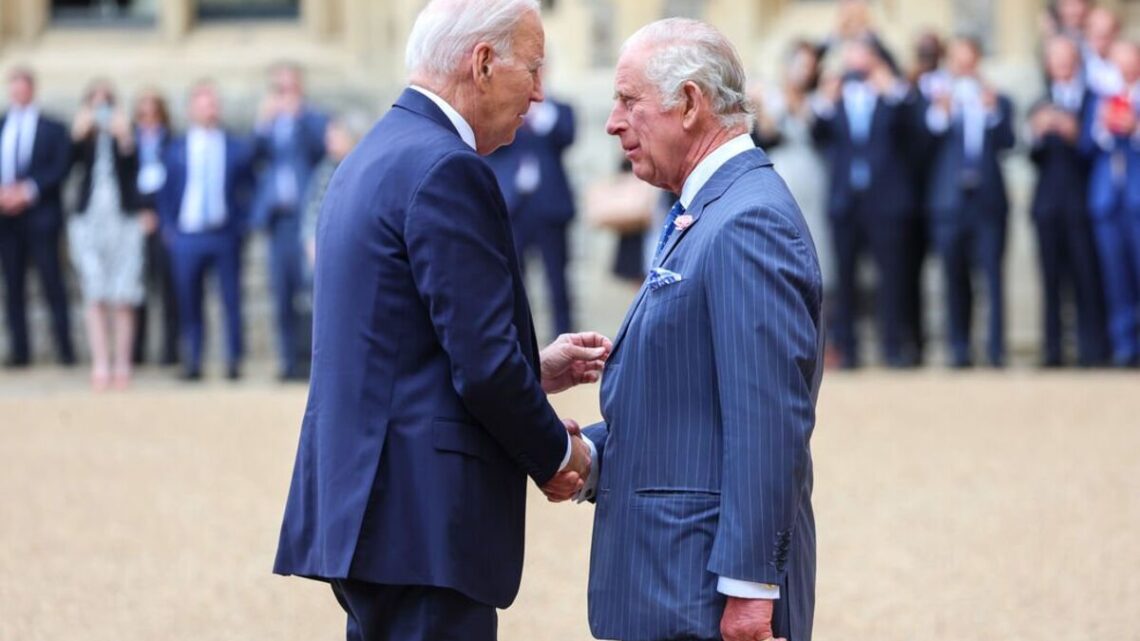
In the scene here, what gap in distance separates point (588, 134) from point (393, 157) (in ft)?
40.6

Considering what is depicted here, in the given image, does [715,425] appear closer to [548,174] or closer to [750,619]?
[750,619]

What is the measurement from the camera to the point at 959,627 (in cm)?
638

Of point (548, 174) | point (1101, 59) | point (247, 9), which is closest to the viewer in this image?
point (1101, 59)

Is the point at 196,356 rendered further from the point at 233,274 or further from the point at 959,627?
the point at 959,627

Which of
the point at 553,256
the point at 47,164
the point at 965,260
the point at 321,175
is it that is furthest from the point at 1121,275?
the point at 47,164

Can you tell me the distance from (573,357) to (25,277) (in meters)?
11.5

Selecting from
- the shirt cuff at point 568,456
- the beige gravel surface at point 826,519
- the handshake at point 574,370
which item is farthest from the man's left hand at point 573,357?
the beige gravel surface at point 826,519

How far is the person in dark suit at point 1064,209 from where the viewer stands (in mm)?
12859

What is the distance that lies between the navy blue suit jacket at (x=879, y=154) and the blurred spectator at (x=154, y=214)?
179 inches

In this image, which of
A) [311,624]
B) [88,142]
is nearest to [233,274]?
[88,142]

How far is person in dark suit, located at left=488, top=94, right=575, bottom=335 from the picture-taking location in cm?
1362

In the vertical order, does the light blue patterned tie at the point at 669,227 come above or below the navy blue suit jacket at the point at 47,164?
above

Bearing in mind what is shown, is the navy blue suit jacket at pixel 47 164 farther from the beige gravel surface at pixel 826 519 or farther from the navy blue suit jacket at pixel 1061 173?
the navy blue suit jacket at pixel 1061 173

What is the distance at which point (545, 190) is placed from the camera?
13773 mm
